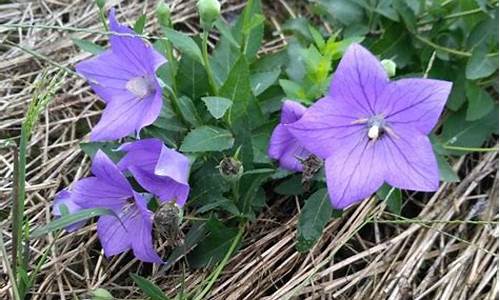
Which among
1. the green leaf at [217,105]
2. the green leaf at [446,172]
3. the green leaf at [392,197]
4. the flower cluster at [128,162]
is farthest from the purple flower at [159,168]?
the green leaf at [446,172]

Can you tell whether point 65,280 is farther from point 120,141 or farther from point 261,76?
point 261,76

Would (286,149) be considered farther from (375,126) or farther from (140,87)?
(140,87)

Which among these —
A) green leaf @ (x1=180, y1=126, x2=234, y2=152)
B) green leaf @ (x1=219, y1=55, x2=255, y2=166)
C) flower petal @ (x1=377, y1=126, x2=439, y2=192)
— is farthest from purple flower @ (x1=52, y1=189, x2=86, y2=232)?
flower petal @ (x1=377, y1=126, x2=439, y2=192)

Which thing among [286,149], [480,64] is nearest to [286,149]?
[286,149]

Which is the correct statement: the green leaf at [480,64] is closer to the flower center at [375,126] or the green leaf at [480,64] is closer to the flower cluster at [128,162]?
the flower center at [375,126]

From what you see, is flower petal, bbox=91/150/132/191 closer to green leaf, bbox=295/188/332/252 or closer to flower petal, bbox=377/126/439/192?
green leaf, bbox=295/188/332/252

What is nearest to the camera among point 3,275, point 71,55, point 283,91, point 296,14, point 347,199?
point 347,199

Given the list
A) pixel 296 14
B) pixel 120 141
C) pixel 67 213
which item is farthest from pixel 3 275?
pixel 296 14
